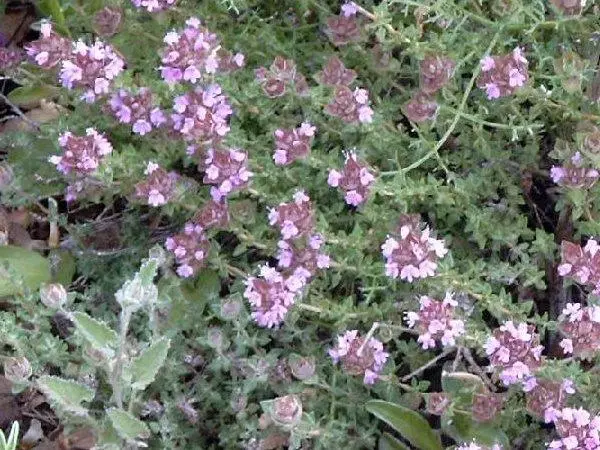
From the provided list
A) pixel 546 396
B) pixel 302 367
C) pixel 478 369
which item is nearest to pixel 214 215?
pixel 302 367

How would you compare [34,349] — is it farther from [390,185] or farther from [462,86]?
[462,86]

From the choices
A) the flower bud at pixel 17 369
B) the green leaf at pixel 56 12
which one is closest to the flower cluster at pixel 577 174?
the flower bud at pixel 17 369

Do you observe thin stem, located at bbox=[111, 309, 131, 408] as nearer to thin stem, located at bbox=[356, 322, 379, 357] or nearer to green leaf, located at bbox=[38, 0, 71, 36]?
thin stem, located at bbox=[356, 322, 379, 357]

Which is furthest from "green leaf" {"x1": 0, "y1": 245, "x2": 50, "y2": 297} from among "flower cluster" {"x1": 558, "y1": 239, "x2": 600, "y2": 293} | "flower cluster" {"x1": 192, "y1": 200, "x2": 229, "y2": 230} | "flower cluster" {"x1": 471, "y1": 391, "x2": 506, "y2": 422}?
"flower cluster" {"x1": 558, "y1": 239, "x2": 600, "y2": 293}

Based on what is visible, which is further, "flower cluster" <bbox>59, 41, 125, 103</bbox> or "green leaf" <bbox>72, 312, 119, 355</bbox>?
"flower cluster" <bbox>59, 41, 125, 103</bbox>

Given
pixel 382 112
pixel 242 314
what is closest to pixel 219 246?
pixel 242 314

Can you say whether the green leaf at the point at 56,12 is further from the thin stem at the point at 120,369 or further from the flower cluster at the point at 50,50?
the thin stem at the point at 120,369
